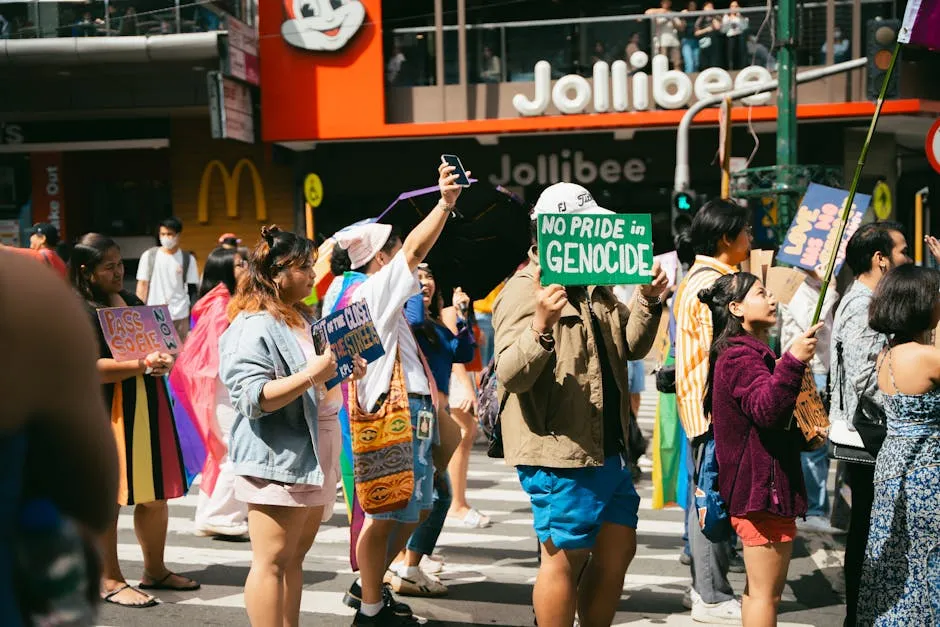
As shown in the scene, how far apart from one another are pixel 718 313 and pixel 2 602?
3637 mm

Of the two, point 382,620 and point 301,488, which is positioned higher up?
point 301,488

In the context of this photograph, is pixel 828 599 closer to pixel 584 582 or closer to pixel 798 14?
pixel 584 582

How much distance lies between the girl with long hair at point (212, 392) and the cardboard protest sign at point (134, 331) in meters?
1.47

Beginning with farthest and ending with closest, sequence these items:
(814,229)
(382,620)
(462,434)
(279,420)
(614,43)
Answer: (614,43)
(462,434)
(814,229)
(382,620)
(279,420)

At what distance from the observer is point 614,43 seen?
2069cm

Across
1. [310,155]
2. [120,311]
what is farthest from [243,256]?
[310,155]

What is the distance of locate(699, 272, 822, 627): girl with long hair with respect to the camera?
4.48 metres

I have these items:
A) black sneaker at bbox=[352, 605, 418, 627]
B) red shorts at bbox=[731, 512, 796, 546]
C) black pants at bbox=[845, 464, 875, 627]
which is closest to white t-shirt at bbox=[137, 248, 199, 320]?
black sneaker at bbox=[352, 605, 418, 627]

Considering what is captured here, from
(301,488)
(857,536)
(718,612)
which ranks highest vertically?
(301,488)

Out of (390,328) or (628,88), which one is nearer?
(390,328)

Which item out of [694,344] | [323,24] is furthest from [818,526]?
[323,24]

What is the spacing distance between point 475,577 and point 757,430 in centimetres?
271

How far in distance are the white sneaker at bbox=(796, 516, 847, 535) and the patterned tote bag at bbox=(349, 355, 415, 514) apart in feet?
11.6

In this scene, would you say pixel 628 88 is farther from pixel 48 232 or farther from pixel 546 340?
pixel 546 340
